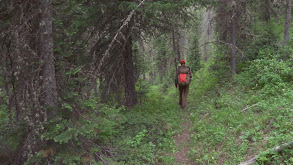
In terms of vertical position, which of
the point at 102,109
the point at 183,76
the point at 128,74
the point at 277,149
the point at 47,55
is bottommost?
the point at 277,149

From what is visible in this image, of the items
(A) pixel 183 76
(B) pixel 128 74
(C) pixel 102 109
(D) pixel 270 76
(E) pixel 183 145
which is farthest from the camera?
(A) pixel 183 76

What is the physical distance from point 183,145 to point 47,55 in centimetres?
478

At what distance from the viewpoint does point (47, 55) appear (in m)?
4.68

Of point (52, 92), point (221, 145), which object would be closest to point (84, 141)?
point (52, 92)

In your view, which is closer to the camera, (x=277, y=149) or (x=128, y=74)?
(x=277, y=149)

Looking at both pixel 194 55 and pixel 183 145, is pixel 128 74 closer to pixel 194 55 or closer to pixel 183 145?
pixel 183 145

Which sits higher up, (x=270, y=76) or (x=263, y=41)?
(x=263, y=41)

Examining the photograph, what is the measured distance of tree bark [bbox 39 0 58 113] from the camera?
15.0ft

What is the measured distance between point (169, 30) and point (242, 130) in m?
5.28

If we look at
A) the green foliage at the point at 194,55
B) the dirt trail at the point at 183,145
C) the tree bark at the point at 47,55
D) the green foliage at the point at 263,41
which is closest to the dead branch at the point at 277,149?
the dirt trail at the point at 183,145

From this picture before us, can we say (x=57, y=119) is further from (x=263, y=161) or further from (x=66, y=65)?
(x=263, y=161)

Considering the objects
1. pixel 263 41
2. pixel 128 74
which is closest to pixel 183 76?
pixel 128 74

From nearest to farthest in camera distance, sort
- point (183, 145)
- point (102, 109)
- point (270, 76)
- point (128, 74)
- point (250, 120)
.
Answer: point (102, 109), point (250, 120), point (183, 145), point (270, 76), point (128, 74)

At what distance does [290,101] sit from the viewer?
642 cm
